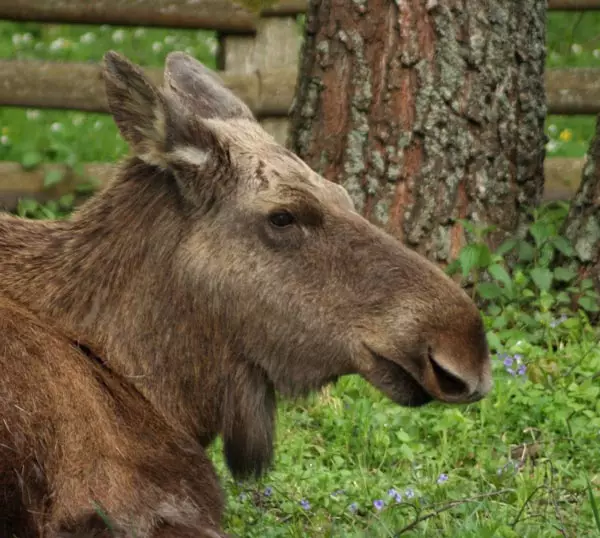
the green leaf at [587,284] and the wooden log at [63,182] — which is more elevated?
the green leaf at [587,284]

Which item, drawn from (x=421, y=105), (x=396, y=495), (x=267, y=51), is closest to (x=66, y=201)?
(x=267, y=51)

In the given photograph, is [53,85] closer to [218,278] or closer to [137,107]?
[137,107]

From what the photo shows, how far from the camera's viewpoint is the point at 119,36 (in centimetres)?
1578

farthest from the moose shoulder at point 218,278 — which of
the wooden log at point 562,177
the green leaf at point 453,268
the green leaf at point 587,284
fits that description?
the wooden log at point 562,177

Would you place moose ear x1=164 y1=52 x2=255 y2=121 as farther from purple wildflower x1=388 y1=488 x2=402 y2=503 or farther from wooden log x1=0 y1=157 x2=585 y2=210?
wooden log x1=0 y1=157 x2=585 y2=210

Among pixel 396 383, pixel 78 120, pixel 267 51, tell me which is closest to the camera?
pixel 396 383

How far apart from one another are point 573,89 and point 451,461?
535 centimetres

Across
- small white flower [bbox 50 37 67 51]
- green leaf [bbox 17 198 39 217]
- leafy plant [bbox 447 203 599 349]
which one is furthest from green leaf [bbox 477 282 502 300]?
small white flower [bbox 50 37 67 51]

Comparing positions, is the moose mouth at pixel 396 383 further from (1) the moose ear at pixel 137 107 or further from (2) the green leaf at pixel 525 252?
(2) the green leaf at pixel 525 252

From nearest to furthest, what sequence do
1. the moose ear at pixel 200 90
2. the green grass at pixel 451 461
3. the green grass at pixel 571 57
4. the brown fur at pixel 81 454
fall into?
the brown fur at pixel 81 454, the green grass at pixel 451 461, the moose ear at pixel 200 90, the green grass at pixel 571 57

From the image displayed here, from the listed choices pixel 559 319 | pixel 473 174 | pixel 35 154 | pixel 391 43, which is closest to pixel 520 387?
pixel 559 319

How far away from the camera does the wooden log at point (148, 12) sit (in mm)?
10461

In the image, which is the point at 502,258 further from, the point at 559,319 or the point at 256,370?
the point at 256,370

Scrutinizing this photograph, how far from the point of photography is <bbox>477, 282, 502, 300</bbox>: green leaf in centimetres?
749
